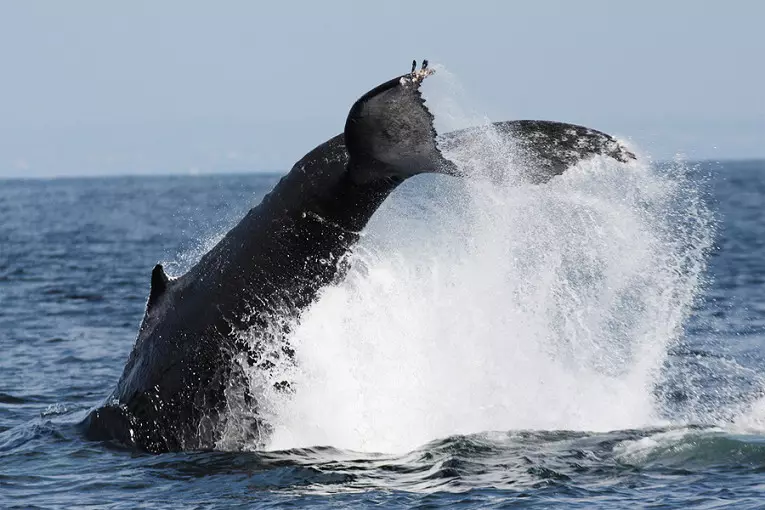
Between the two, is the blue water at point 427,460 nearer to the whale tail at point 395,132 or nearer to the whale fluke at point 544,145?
the whale tail at point 395,132

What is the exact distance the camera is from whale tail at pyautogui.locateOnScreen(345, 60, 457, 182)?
30.0ft

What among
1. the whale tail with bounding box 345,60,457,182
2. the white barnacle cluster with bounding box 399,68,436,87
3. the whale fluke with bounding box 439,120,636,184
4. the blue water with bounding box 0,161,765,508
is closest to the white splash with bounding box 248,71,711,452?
the whale fluke with bounding box 439,120,636,184

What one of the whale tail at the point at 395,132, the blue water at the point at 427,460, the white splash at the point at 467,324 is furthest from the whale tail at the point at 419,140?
the blue water at the point at 427,460

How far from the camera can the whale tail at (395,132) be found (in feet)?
30.0

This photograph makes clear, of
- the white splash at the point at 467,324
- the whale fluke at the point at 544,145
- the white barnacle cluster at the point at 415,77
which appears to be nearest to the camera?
the white barnacle cluster at the point at 415,77

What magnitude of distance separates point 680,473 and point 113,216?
5819cm

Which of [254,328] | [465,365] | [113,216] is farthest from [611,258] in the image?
[113,216]

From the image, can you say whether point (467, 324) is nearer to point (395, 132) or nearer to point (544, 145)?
point (544, 145)

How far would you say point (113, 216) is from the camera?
6569 centimetres

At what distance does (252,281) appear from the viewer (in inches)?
408

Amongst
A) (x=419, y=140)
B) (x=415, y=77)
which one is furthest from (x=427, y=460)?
(x=415, y=77)

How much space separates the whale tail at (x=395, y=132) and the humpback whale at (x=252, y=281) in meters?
0.02

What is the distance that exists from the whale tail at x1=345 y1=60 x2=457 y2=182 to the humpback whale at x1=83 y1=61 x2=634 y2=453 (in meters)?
0.02

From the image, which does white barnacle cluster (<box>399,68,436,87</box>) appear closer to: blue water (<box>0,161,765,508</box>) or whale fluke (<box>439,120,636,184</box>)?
whale fluke (<box>439,120,636,184</box>)
